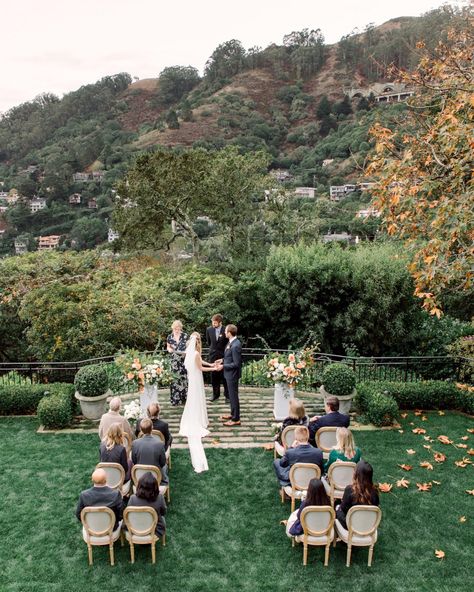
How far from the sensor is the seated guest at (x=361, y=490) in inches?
264

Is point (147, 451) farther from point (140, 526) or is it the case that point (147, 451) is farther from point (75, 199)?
point (75, 199)

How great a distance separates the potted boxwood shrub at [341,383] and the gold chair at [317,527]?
16.2 feet

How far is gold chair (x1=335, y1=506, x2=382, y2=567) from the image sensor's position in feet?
21.9

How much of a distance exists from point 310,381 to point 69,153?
103 meters

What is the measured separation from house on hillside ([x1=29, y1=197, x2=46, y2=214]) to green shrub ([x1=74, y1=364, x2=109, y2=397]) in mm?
78907

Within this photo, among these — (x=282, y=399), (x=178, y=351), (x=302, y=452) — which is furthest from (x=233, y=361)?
(x=302, y=452)

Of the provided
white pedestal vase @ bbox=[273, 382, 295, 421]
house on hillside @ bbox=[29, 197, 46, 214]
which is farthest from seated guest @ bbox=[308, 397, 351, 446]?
house on hillside @ bbox=[29, 197, 46, 214]

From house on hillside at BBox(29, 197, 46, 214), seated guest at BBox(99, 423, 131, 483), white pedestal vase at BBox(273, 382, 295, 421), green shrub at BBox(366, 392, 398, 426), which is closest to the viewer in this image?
seated guest at BBox(99, 423, 131, 483)

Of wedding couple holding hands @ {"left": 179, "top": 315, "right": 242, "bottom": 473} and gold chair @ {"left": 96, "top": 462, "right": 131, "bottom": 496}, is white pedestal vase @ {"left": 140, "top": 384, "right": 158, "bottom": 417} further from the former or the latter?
gold chair @ {"left": 96, "top": 462, "right": 131, "bottom": 496}

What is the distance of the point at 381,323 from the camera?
19.4m

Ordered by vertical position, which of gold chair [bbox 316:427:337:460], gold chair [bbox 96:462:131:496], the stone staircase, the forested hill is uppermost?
the forested hill

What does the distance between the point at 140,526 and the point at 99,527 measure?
52 centimetres

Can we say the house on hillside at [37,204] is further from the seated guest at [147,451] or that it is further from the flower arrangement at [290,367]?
the seated guest at [147,451]

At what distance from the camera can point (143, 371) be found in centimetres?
1088
